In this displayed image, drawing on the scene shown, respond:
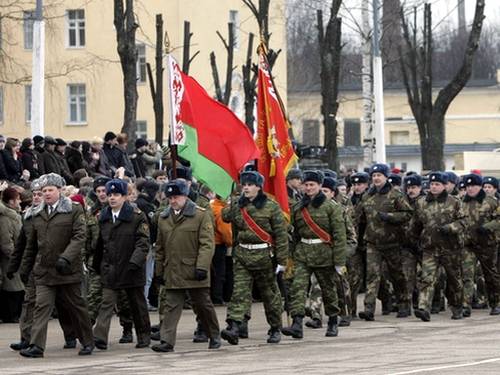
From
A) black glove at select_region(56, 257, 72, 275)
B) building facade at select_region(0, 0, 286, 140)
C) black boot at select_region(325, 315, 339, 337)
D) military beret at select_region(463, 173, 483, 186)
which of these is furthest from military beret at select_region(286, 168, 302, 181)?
building facade at select_region(0, 0, 286, 140)

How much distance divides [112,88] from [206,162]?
5011 centimetres

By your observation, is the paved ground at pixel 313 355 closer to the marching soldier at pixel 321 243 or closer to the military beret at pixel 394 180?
the marching soldier at pixel 321 243

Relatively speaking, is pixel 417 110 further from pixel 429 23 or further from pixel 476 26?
pixel 476 26

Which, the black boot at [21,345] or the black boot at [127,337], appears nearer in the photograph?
the black boot at [21,345]

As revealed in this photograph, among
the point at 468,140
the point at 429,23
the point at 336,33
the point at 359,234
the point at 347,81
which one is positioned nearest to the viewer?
the point at 359,234

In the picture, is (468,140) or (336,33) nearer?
(336,33)

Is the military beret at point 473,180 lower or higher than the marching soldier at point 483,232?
higher

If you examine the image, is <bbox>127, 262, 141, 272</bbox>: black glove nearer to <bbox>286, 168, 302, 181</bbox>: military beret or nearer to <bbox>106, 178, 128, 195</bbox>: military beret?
<bbox>106, 178, 128, 195</bbox>: military beret

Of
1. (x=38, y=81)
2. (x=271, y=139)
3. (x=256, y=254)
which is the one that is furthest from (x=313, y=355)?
(x=38, y=81)

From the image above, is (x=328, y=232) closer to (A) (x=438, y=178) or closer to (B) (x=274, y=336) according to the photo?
(B) (x=274, y=336)

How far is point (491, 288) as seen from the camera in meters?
22.4

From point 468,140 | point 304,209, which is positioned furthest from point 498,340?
point 468,140

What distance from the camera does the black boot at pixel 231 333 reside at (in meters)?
17.7

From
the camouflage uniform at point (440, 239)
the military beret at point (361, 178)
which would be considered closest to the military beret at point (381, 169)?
the military beret at point (361, 178)
